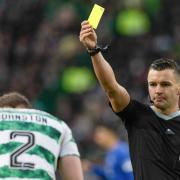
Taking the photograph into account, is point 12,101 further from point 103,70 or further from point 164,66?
point 164,66

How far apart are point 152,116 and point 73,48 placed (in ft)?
33.5

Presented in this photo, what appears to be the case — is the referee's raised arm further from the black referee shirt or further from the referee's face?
the referee's face

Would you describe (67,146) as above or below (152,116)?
below

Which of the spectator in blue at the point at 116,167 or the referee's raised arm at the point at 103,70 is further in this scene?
the spectator in blue at the point at 116,167

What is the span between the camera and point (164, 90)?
6.35 m

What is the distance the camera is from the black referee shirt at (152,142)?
6.19 metres

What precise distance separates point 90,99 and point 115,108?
353 inches

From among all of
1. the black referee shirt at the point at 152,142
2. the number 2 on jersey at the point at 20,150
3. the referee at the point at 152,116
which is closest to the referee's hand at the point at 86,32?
the referee at the point at 152,116

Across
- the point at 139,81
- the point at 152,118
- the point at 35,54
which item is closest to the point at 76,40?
the point at 35,54

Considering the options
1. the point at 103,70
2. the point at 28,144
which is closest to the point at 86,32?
the point at 103,70

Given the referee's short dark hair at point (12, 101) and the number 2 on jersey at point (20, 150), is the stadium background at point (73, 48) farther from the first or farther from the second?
the number 2 on jersey at point (20, 150)

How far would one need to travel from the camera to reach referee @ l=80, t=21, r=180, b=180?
6172mm

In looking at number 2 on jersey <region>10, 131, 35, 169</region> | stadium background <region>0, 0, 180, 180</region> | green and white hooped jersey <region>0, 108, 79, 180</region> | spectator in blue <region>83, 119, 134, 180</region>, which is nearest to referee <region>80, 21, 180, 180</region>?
green and white hooped jersey <region>0, 108, 79, 180</region>

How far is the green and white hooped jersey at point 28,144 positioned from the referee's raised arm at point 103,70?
45 cm
